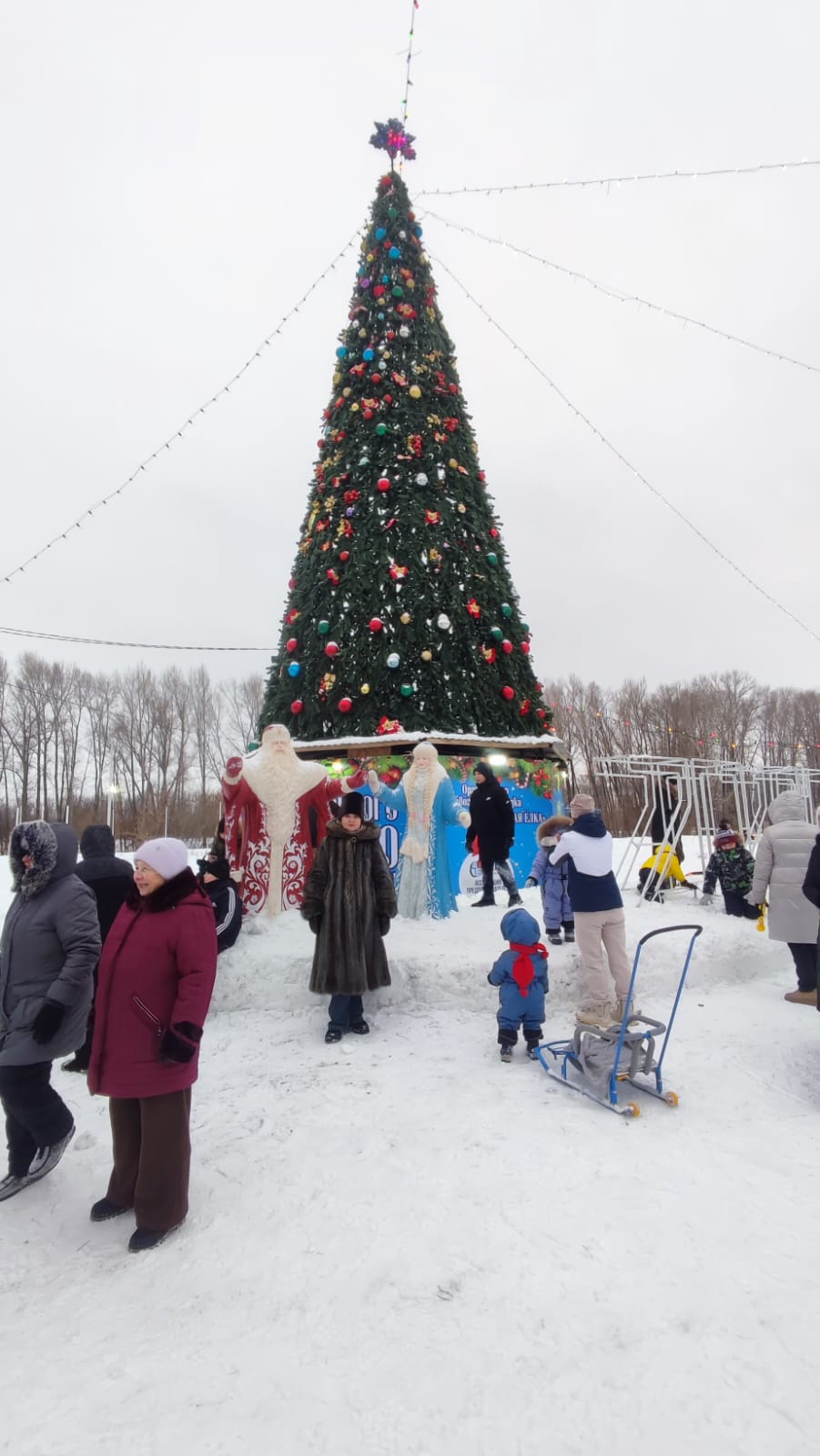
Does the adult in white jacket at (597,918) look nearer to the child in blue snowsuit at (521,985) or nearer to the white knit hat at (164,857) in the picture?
the child in blue snowsuit at (521,985)

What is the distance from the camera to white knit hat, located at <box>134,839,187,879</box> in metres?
3.44

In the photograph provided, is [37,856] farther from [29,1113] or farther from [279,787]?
[279,787]

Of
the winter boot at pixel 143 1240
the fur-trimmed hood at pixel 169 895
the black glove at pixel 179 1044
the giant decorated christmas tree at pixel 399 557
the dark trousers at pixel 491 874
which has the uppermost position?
the giant decorated christmas tree at pixel 399 557

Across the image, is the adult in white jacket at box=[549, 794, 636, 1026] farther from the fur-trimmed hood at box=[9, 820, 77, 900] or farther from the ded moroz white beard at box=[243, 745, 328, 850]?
the fur-trimmed hood at box=[9, 820, 77, 900]

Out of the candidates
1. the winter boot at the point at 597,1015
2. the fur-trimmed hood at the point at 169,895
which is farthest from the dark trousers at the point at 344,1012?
the fur-trimmed hood at the point at 169,895

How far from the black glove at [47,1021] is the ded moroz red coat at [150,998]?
27 cm

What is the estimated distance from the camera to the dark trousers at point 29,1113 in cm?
364

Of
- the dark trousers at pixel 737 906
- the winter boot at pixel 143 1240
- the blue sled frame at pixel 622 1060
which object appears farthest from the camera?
the dark trousers at pixel 737 906

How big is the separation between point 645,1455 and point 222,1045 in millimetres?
4279

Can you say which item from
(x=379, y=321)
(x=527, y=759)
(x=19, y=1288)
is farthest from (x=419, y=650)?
(x=19, y=1288)

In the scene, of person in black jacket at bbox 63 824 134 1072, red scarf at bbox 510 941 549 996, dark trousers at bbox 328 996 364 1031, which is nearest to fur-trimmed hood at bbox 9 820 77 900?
person in black jacket at bbox 63 824 134 1072

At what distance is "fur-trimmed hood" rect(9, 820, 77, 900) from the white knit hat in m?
0.60

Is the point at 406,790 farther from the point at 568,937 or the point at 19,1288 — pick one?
the point at 19,1288

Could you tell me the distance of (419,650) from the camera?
31.5 feet
